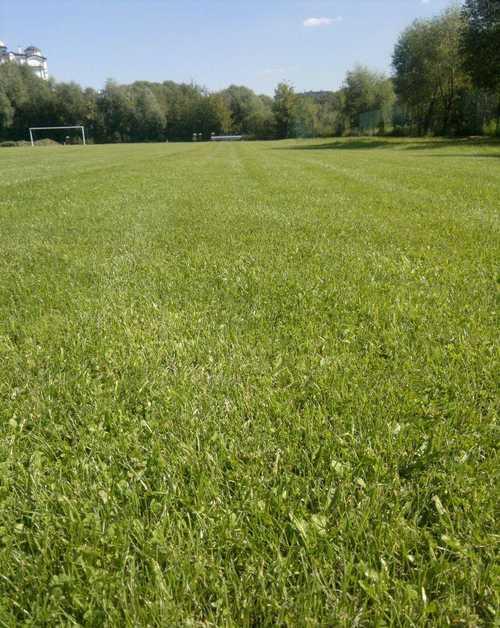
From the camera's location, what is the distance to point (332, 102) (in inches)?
3177

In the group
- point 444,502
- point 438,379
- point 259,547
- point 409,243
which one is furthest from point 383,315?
point 409,243

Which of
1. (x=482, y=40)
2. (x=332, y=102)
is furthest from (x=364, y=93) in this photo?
(x=482, y=40)

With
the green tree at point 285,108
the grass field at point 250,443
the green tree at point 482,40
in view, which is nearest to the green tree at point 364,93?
the green tree at point 285,108

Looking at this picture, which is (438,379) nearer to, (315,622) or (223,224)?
(315,622)

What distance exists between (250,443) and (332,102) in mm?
89835

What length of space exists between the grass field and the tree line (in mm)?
35281

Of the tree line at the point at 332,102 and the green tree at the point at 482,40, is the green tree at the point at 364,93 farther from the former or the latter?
the green tree at the point at 482,40

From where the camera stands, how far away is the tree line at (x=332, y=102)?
3369 cm

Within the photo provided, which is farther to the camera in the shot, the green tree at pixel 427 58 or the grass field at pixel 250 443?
the green tree at pixel 427 58

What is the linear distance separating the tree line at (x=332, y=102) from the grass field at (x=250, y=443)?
35.3m

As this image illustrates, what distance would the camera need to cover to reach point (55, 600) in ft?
3.95

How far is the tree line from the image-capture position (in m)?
33.7

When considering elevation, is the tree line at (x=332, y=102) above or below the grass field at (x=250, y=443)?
above

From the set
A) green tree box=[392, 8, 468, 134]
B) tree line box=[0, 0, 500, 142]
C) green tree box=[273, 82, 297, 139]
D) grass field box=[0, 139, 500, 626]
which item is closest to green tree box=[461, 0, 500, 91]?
tree line box=[0, 0, 500, 142]
